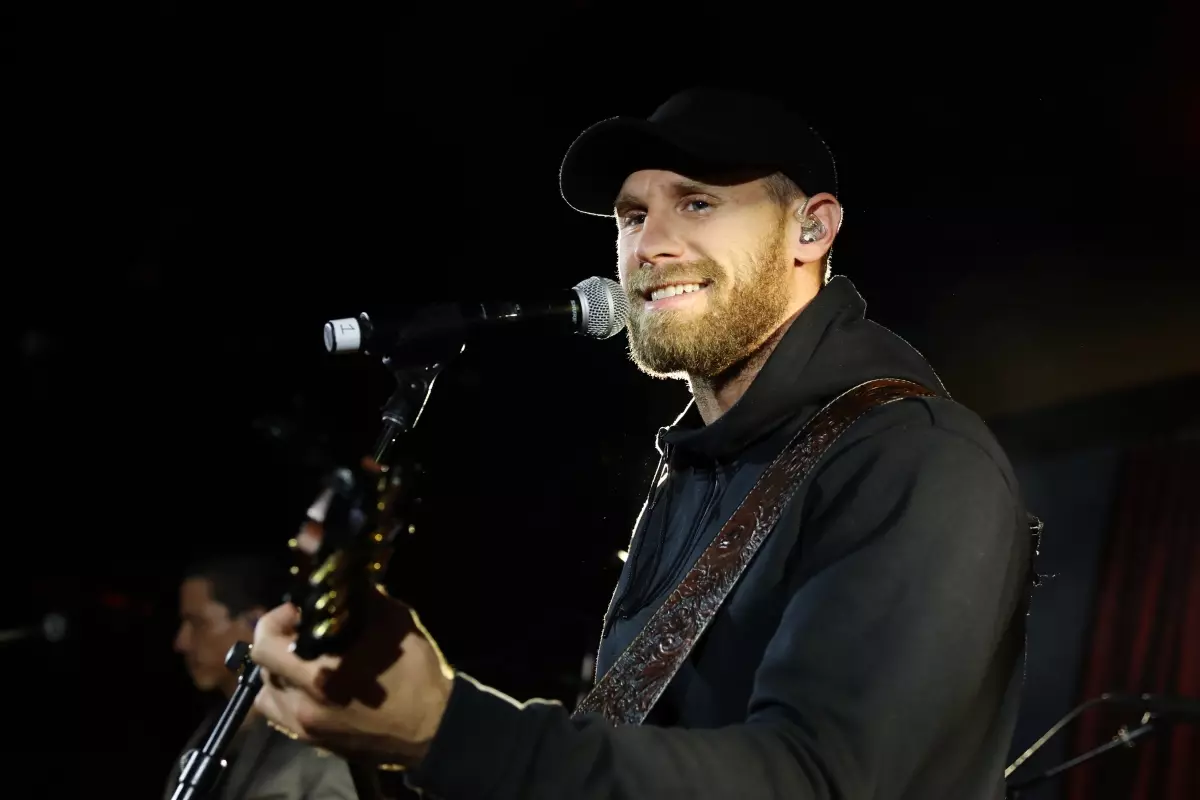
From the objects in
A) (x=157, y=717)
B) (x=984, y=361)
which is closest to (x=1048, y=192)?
(x=984, y=361)

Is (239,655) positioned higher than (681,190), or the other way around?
(681,190)

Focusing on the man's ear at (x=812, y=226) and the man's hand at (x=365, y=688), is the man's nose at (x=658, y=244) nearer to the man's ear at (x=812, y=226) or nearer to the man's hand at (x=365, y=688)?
the man's ear at (x=812, y=226)

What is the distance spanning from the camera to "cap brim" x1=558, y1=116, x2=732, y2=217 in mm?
2336

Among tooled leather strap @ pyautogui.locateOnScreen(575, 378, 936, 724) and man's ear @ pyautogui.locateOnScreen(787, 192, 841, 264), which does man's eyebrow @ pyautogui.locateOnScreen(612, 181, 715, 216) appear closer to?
man's ear @ pyautogui.locateOnScreen(787, 192, 841, 264)

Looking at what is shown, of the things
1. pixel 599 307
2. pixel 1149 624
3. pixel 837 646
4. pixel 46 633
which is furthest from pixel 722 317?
pixel 1149 624

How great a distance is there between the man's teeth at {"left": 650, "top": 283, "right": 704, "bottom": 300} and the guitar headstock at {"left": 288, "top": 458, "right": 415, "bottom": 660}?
146 centimetres

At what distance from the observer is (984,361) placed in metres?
6.97

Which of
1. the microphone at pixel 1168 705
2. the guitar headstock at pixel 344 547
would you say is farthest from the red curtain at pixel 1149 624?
the guitar headstock at pixel 344 547

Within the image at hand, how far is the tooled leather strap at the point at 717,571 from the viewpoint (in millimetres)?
1852

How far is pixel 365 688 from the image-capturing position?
44.3 inches

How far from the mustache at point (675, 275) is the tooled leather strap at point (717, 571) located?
532mm

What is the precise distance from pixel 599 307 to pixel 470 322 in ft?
1.12

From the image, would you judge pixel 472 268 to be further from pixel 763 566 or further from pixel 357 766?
pixel 763 566

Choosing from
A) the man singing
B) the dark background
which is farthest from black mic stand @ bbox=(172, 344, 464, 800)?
the dark background
